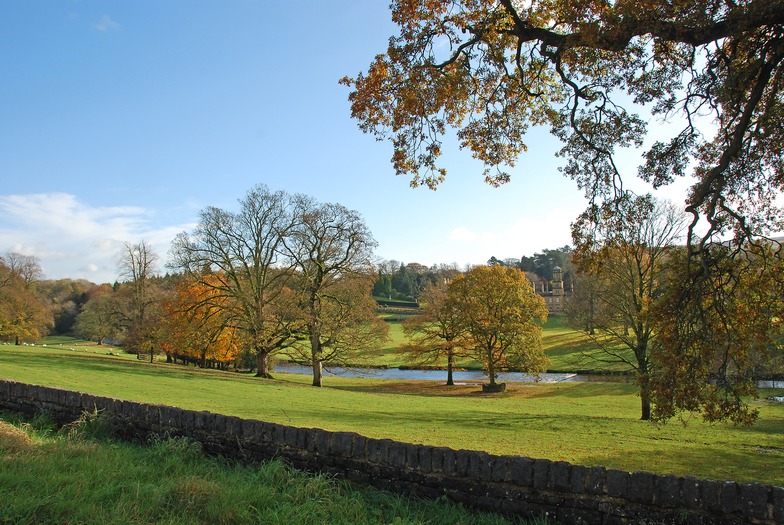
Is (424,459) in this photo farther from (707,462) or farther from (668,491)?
(707,462)

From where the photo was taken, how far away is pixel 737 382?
9.48m

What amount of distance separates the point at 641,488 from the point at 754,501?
0.89 metres

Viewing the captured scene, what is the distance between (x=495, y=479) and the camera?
5.42 m

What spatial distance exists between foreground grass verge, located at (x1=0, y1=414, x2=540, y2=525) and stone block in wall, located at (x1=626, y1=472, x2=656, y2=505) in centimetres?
126

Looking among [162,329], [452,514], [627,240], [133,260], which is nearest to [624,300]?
[627,240]

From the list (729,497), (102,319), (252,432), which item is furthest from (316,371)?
(102,319)

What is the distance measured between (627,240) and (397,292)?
104377mm

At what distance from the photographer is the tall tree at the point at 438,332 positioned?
3972cm

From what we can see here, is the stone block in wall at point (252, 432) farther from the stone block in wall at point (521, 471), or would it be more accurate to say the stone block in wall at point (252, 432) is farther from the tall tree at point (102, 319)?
the tall tree at point (102, 319)

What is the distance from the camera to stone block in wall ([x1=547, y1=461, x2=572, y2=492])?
5105 millimetres

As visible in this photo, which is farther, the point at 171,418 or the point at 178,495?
the point at 171,418

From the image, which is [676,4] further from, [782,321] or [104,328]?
[104,328]

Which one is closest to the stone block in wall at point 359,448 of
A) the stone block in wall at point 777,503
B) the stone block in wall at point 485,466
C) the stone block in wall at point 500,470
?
the stone block in wall at point 485,466

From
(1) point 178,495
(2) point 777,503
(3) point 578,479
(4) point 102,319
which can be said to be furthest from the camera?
(4) point 102,319
